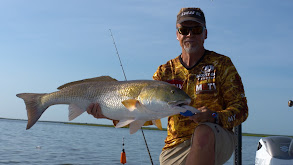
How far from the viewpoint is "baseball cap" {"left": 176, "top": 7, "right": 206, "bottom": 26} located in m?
4.73

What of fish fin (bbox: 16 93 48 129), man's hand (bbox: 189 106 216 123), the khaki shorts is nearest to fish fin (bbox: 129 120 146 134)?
the khaki shorts

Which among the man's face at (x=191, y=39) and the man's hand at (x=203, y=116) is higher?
the man's face at (x=191, y=39)

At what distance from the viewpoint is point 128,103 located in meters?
4.09

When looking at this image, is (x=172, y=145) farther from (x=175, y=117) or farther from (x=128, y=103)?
(x=128, y=103)

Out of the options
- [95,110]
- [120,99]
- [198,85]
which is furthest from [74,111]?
[198,85]

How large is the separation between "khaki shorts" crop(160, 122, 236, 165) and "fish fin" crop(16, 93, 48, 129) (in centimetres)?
174

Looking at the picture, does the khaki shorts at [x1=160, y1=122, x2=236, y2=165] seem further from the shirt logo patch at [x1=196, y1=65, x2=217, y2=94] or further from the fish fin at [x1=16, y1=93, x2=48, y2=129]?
the fish fin at [x1=16, y1=93, x2=48, y2=129]

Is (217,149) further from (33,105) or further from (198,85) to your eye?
(33,105)

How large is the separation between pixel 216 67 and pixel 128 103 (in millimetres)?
1275

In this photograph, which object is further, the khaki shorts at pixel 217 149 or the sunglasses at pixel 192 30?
the sunglasses at pixel 192 30

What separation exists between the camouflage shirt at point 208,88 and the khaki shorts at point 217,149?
9 cm

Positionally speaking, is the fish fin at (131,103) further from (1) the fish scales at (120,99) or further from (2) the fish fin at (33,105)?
(2) the fish fin at (33,105)

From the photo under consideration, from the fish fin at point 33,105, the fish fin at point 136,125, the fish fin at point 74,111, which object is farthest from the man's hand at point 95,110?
the fish fin at point 33,105

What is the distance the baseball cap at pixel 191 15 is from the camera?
473cm
